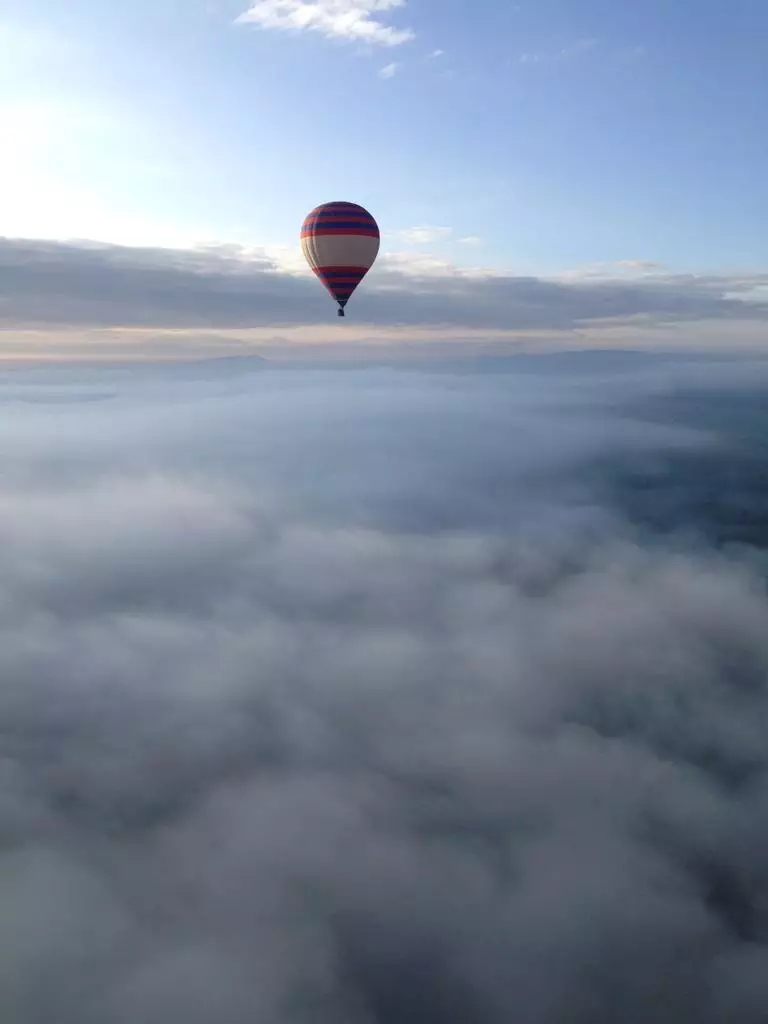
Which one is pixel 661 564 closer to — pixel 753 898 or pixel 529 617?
pixel 529 617

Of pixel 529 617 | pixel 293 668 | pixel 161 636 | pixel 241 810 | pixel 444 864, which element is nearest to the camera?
pixel 444 864

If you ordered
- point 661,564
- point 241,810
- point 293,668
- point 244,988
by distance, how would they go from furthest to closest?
point 661,564 → point 293,668 → point 241,810 → point 244,988

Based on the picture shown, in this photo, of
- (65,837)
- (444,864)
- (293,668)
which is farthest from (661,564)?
(65,837)

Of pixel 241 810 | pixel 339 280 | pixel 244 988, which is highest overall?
pixel 339 280

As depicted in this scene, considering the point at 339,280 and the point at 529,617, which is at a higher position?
the point at 339,280

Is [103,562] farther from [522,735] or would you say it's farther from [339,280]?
[339,280]

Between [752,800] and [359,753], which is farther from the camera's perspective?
[359,753]
